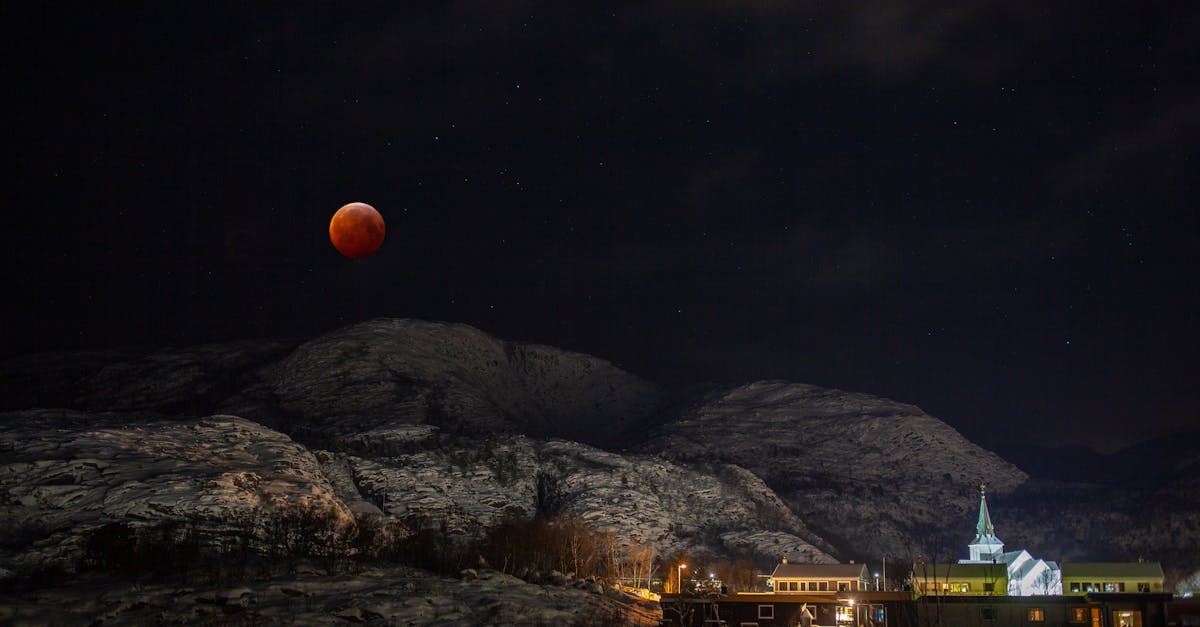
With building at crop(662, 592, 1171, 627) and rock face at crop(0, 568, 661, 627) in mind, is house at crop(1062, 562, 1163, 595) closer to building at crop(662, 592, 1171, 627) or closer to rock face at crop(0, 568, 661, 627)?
building at crop(662, 592, 1171, 627)

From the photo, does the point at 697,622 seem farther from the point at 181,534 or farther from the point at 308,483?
the point at 308,483

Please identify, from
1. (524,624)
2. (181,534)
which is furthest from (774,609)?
(181,534)

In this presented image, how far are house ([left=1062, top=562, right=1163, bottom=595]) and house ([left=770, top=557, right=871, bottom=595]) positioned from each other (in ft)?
94.4

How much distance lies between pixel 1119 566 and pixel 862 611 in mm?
62987

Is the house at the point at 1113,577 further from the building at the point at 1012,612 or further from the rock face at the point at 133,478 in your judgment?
the rock face at the point at 133,478

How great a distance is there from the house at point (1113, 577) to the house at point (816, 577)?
28.8 m

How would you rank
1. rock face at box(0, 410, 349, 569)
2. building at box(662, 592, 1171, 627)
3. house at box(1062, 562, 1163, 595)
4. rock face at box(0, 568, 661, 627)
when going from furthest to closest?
1. house at box(1062, 562, 1163, 595)
2. rock face at box(0, 410, 349, 569)
3. building at box(662, 592, 1171, 627)
4. rock face at box(0, 568, 661, 627)

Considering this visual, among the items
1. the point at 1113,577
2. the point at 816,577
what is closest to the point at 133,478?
the point at 816,577

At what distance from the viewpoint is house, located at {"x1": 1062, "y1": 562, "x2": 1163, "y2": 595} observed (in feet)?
477

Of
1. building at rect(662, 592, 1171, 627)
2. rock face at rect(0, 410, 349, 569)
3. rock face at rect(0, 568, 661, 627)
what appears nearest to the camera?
rock face at rect(0, 568, 661, 627)

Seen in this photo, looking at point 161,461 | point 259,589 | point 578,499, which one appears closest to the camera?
point 259,589

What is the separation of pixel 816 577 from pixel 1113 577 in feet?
137

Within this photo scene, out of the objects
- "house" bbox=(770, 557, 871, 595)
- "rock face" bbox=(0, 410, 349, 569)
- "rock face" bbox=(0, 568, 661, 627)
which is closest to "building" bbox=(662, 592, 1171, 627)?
"rock face" bbox=(0, 568, 661, 627)

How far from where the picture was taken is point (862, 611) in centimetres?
10906
